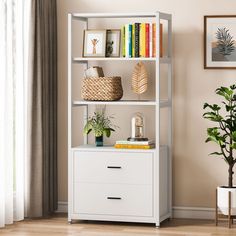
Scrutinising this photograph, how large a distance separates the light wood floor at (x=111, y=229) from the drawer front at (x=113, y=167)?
384 mm

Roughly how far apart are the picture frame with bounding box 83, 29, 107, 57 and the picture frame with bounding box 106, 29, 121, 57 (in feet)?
0.16

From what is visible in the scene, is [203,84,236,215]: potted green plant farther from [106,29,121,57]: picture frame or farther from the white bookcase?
[106,29,121,57]: picture frame

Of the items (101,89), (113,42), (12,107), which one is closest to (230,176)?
(101,89)

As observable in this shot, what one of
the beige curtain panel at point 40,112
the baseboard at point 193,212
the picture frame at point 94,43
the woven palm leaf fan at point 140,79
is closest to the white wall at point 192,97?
the baseboard at point 193,212

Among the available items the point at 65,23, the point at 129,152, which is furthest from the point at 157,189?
the point at 65,23

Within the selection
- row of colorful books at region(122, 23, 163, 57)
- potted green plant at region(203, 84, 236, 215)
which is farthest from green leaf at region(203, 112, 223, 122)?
row of colorful books at region(122, 23, 163, 57)

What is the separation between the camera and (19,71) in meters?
6.06

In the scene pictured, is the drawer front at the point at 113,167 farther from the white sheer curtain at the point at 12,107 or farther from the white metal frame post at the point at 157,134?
the white sheer curtain at the point at 12,107

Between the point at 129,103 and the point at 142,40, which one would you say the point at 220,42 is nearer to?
the point at 142,40

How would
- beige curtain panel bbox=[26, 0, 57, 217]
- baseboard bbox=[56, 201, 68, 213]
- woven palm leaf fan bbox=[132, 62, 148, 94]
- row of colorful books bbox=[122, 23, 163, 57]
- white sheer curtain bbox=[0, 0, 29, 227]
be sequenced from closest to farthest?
1. white sheer curtain bbox=[0, 0, 29, 227]
2. row of colorful books bbox=[122, 23, 163, 57]
3. woven palm leaf fan bbox=[132, 62, 148, 94]
4. beige curtain panel bbox=[26, 0, 57, 217]
5. baseboard bbox=[56, 201, 68, 213]

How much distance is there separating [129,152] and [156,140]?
0.82 ft

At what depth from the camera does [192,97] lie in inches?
244

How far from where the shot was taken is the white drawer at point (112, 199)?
5.85 metres

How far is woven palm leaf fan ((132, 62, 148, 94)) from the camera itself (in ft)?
19.7
